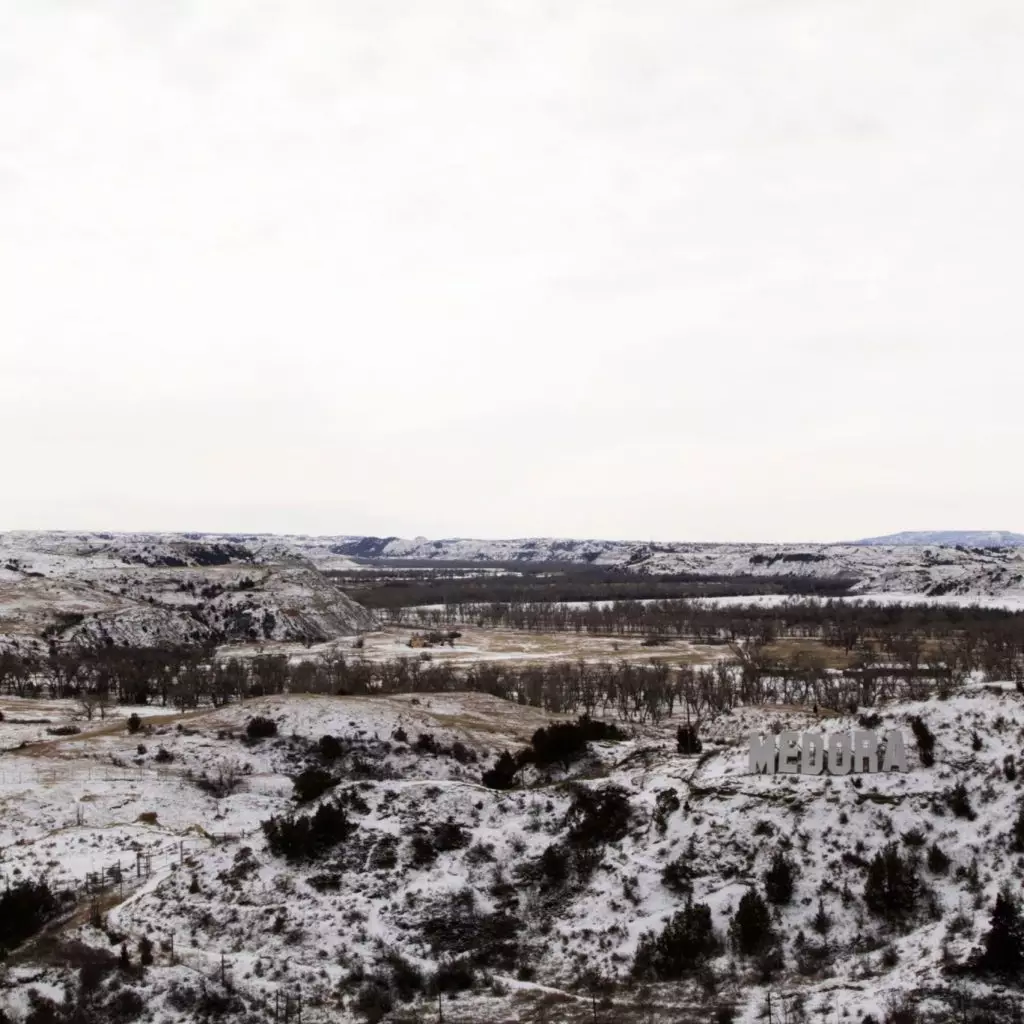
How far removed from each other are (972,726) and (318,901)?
28112 millimetres

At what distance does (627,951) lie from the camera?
92.5ft

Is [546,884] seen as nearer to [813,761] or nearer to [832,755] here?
[813,761]

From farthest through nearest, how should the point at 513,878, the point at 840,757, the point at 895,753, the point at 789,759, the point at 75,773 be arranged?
the point at 75,773 < the point at 789,759 < the point at 840,757 < the point at 895,753 < the point at 513,878

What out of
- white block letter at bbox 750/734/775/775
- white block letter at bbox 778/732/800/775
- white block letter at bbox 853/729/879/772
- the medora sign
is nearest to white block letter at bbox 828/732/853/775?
the medora sign

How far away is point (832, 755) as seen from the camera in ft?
119

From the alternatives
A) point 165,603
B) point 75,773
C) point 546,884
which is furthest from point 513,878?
point 165,603

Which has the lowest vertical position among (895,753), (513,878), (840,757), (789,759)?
(513,878)

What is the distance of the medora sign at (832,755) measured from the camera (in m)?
35.1

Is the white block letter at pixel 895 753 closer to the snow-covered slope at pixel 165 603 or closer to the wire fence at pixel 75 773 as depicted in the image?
the wire fence at pixel 75 773

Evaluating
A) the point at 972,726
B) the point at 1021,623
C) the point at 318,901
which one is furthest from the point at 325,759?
the point at 1021,623

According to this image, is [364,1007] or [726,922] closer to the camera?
[364,1007]

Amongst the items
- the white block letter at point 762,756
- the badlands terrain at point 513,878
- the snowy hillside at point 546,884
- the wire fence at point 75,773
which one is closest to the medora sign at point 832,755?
the white block letter at point 762,756

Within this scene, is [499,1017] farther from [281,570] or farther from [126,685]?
[281,570]

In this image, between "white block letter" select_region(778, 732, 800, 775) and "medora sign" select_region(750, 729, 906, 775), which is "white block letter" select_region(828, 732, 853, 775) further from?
"white block letter" select_region(778, 732, 800, 775)
